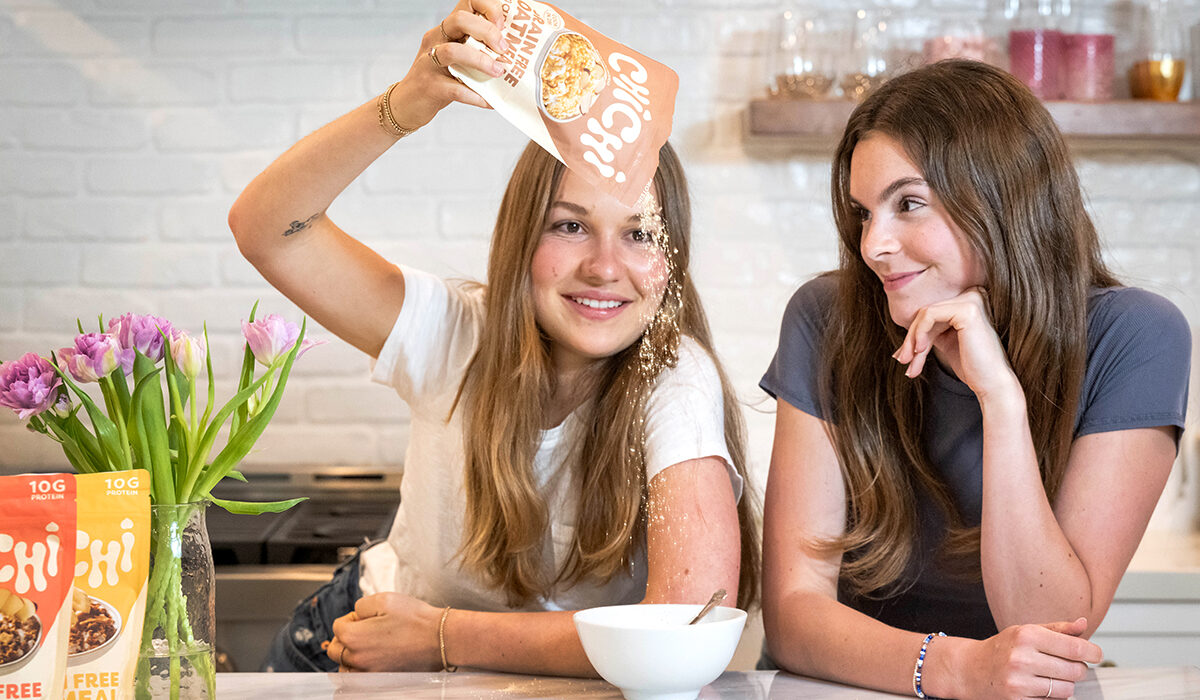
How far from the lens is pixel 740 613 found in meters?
0.90

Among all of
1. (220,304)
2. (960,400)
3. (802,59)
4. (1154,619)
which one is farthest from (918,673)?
(220,304)

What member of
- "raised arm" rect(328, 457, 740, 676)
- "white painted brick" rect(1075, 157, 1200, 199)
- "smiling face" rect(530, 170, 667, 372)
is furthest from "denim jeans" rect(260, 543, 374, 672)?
"white painted brick" rect(1075, 157, 1200, 199)

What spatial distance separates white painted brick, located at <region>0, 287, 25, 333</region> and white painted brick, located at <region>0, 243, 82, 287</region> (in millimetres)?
16

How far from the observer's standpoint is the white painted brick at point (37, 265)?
218 centimetres

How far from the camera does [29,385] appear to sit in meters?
0.75

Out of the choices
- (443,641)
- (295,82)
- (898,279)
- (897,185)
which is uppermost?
(295,82)

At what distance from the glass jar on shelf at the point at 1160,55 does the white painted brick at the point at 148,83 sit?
177 cm

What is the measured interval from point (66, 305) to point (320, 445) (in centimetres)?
57

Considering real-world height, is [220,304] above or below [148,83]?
below

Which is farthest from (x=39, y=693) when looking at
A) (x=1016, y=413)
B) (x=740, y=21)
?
(x=740, y=21)

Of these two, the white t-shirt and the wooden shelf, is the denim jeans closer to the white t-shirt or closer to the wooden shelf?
the white t-shirt

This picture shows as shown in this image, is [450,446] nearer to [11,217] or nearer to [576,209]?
[576,209]

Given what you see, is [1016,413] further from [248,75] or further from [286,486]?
[248,75]

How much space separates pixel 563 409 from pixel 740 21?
1148mm
